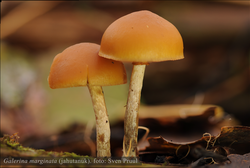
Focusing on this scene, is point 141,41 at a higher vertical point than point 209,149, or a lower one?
higher

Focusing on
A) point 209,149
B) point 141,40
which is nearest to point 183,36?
point 209,149

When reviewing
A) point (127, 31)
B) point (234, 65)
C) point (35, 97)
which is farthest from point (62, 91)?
point (234, 65)

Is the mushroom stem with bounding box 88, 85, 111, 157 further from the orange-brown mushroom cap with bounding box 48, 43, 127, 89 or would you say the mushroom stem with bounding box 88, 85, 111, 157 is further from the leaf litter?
the leaf litter

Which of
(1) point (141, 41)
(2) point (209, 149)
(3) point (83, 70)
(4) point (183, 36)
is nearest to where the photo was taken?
(1) point (141, 41)

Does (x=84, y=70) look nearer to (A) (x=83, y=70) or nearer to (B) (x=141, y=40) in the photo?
(A) (x=83, y=70)

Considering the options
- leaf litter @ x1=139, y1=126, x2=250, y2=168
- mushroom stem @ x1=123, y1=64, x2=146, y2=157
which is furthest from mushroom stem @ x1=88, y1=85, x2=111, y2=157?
leaf litter @ x1=139, y1=126, x2=250, y2=168
